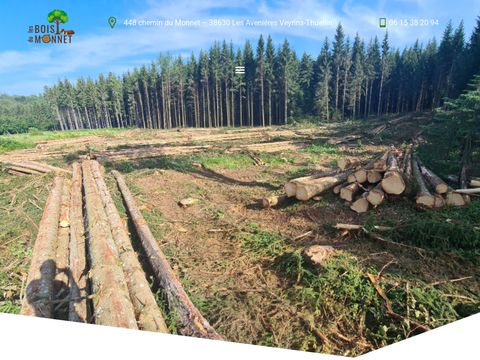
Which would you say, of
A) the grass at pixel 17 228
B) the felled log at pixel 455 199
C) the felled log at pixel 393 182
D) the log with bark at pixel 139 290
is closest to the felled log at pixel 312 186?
the felled log at pixel 393 182

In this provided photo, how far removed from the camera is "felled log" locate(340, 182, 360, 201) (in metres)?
7.04

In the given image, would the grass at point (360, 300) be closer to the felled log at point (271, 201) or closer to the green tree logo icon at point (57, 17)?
the felled log at point (271, 201)

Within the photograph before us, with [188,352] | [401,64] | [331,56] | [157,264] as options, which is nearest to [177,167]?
[157,264]

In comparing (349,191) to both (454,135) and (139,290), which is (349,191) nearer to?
(454,135)

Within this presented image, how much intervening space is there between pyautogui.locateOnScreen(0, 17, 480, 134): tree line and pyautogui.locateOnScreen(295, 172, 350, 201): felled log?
13.9 m

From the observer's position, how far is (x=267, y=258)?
506 cm

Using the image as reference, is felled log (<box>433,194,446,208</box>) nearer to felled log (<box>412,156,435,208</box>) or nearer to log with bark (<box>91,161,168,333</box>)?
felled log (<box>412,156,435,208</box>)

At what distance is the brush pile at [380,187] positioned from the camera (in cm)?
620

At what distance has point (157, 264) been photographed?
4.48 meters

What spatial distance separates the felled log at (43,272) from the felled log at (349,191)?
6335mm

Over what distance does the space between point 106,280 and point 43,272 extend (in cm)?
134

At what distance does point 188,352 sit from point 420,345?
2485 mm

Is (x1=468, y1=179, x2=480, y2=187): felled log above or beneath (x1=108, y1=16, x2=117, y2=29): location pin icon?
beneath

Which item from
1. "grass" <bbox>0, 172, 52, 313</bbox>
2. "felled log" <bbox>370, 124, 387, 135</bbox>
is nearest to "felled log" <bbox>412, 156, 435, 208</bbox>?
"grass" <bbox>0, 172, 52, 313</bbox>
